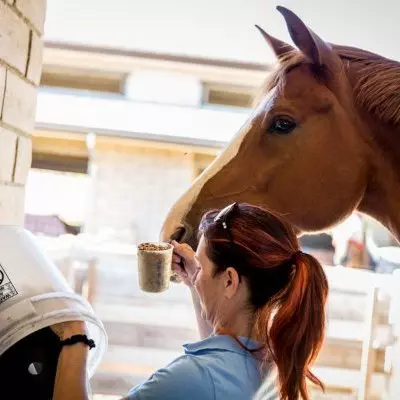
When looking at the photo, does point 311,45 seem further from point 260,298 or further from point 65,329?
point 65,329

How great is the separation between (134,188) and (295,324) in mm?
2132

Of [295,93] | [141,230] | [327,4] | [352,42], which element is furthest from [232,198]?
[141,230]

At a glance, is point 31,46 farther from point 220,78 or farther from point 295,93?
point 220,78

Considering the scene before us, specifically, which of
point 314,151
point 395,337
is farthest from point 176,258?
point 395,337

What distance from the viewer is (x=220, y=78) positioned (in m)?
2.54

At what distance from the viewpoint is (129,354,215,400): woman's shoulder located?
72cm

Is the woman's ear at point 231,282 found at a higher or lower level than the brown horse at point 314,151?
lower

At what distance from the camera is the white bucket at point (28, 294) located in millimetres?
602

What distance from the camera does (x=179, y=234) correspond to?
1.25 m

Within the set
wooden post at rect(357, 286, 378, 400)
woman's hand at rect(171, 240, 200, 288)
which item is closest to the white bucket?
woman's hand at rect(171, 240, 200, 288)

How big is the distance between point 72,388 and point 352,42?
6.67 feet

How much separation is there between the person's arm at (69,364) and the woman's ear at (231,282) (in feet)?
0.86

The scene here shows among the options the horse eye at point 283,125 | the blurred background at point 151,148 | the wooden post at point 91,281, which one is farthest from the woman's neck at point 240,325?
the wooden post at point 91,281

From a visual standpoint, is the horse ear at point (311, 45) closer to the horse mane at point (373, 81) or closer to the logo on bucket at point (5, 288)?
the horse mane at point (373, 81)
